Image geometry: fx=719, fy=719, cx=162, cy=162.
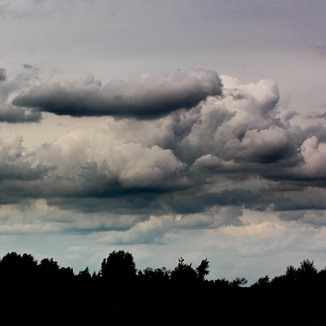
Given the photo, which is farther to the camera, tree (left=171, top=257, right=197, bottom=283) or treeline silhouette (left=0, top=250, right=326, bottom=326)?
tree (left=171, top=257, right=197, bottom=283)

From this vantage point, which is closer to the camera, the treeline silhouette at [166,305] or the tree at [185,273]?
the treeline silhouette at [166,305]

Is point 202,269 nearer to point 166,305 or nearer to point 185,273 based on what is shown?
point 185,273

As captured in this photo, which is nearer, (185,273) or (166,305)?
(166,305)

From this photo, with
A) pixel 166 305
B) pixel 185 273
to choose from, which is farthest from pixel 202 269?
pixel 166 305

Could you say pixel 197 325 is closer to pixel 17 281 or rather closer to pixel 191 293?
pixel 191 293

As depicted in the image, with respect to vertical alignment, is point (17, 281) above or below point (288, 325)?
above

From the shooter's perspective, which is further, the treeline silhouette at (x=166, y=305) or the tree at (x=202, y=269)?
the tree at (x=202, y=269)

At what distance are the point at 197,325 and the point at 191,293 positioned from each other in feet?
47.2

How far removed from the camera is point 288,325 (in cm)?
11581

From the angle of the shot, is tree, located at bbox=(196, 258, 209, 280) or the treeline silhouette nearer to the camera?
the treeline silhouette

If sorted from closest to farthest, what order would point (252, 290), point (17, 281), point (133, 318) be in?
1. point (133, 318)
2. point (252, 290)
3. point (17, 281)

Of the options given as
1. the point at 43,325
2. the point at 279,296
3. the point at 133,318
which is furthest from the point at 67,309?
the point at 279,296

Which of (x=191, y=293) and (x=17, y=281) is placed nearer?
(x=191, y=293)

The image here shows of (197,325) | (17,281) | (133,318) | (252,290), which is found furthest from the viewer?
(17,281)
